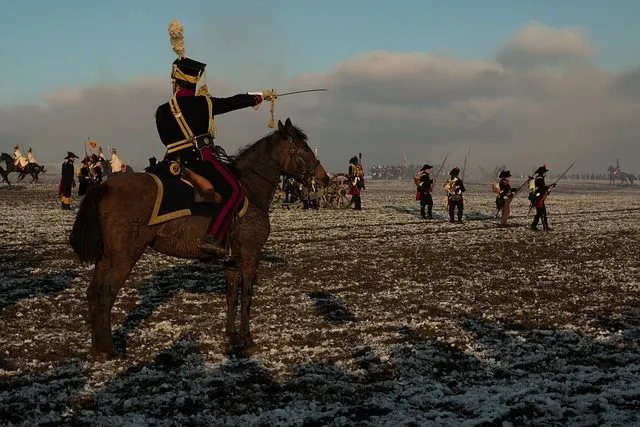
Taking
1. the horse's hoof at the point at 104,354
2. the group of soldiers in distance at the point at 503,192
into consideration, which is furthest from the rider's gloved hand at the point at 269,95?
the group of soldiers in distance at the point at 503,192

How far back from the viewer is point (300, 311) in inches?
285

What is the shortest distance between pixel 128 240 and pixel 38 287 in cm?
410

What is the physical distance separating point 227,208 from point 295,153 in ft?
3.82

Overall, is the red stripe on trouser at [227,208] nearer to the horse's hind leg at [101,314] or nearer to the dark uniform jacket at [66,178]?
the horse's hind leg at [101,314]

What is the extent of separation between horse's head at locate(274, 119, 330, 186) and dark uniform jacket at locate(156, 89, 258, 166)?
2.60 ft

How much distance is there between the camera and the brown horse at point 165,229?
540cm

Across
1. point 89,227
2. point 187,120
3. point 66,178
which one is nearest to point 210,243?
point 89,227

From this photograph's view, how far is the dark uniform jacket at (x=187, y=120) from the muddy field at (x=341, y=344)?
207 cm

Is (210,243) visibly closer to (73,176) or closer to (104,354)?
(104,354)

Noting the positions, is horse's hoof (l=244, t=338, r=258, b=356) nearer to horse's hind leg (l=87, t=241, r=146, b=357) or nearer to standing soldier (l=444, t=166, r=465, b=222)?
horse's hind leg (l=87, t=241, r=146, b=357)

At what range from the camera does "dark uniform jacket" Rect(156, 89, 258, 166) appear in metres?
5.81

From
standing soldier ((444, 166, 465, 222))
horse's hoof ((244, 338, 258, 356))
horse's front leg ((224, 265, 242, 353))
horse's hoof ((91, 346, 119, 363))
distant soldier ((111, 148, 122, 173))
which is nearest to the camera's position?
horse's hoof ((91, 346, 119, 363))

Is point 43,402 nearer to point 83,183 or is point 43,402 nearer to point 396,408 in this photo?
point 396,408

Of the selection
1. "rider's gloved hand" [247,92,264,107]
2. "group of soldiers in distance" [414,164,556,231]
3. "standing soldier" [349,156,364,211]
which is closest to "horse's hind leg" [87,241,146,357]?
"rider's gloved hand" [247,92,264,107]
